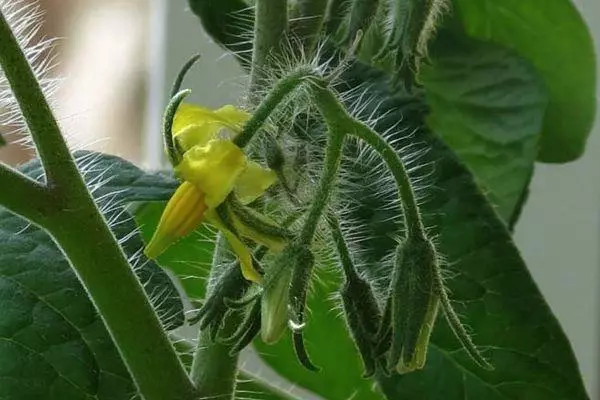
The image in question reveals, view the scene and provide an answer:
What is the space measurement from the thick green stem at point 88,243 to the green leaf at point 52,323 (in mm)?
24

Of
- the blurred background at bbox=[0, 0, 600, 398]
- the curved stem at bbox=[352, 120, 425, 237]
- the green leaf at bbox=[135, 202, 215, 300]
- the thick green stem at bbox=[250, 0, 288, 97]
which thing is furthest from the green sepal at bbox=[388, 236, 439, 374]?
the blurred background at bbox=[0, 0, 600, 398]

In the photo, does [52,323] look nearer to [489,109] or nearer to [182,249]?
[182,249]

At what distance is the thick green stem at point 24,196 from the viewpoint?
0.37m

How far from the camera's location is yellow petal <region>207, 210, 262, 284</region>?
0.36m

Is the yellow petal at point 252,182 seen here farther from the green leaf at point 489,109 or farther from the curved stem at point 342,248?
the green leaf at point 489,109

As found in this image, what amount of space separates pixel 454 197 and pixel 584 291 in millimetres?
627

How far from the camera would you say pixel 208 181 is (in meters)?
0.35

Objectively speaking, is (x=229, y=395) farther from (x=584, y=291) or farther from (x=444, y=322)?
(x=584, y=291)

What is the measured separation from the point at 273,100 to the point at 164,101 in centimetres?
71

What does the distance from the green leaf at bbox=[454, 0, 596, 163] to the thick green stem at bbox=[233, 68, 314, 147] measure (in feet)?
1.11

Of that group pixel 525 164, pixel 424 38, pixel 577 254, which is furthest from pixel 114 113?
pixel 424 38

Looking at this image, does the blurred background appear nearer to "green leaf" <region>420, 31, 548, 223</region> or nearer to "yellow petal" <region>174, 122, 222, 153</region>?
"green leaf" <region>420, 31, 548, 223</region>

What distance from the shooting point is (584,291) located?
109 cm

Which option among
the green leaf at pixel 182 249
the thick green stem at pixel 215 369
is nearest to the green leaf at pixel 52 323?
the thick green stem at pixel 215 369
